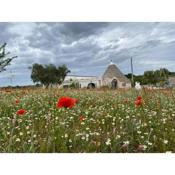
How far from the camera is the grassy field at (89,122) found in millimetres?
2385

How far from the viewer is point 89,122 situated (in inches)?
111

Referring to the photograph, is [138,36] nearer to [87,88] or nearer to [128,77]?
[128,77]

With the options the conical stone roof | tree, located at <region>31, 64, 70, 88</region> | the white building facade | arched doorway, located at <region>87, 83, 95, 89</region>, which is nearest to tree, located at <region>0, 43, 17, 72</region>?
tree, located at <region>31, 64, 70, 88</region>

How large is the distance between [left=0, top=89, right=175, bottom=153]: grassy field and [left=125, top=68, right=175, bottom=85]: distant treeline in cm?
11

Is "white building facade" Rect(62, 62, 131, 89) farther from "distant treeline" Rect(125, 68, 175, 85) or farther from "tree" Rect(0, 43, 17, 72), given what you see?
"tree" Rect(0, 43, 17, 72)

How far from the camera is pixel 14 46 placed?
10.7ft

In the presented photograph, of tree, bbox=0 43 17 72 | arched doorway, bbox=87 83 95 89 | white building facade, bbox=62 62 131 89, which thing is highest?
tree, bbox=0 43 17 72

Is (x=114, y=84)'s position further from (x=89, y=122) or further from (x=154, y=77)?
(x=89, y=122)

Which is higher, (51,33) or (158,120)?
(51,33)

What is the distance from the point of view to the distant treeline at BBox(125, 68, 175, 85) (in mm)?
3219

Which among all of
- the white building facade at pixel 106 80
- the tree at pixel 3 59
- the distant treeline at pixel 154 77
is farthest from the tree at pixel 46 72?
the distant treeline at pixel 154 77
